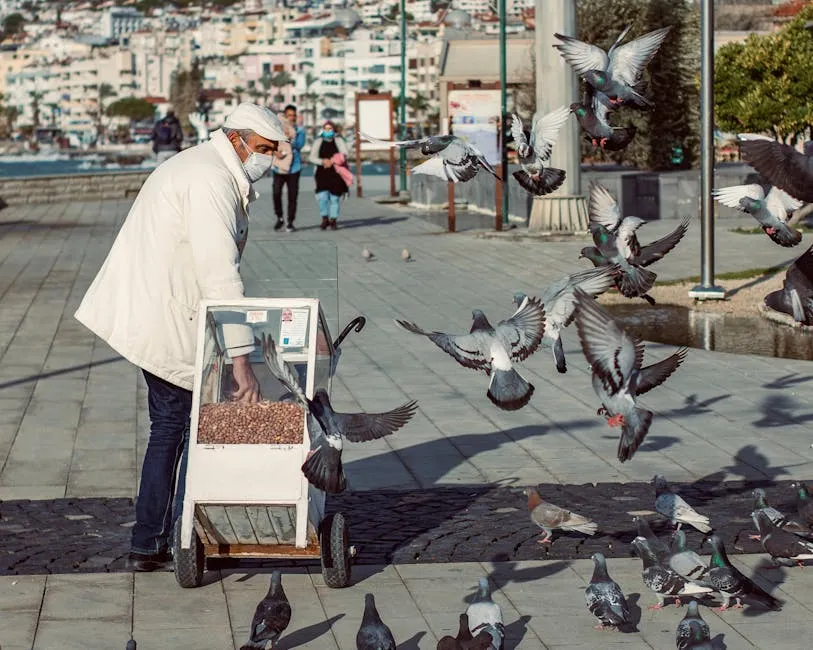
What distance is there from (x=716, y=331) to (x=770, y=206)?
7.02 meters

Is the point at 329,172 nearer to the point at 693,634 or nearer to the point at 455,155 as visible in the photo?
the point at 455,155

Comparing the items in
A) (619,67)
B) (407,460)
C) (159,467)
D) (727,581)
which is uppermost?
(619,67)

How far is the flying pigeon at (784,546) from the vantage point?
6859 millimetres

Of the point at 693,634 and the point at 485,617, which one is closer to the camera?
the point at 693,634

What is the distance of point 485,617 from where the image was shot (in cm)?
561

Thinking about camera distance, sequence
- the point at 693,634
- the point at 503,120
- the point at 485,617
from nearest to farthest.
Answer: the point at 693,634 < the point at 485,617 < the point at 503,120

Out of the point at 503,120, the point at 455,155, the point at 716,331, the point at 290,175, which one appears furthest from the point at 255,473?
the point at 290,175

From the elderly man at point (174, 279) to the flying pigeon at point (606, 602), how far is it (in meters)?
1.55

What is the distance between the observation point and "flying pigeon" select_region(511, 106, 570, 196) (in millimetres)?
7547

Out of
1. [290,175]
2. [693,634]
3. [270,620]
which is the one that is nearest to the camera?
[693,634]

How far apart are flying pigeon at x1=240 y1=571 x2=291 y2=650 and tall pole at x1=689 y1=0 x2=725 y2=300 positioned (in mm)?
10657

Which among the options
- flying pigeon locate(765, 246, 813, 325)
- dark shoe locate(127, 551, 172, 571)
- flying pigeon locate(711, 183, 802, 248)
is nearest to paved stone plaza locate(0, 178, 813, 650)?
dark shoe locate(127, 551, 172, 571)

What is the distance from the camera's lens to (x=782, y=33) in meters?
29.6

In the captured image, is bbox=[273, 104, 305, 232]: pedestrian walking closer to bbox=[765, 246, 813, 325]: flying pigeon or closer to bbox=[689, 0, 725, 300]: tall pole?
bbox=[689, 0, 725, 300]: tall pole
